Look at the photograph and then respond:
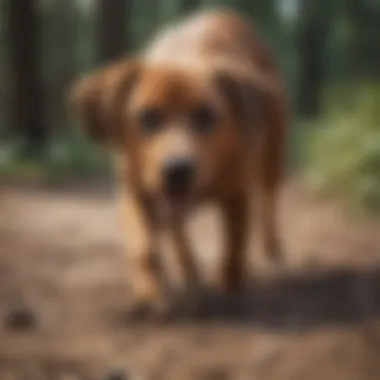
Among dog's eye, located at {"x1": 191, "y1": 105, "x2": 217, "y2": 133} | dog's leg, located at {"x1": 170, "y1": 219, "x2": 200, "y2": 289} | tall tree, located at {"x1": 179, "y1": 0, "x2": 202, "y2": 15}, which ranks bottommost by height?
dog's leg, located at {"x1": 170, "y1": 219, "x2": 200, "y2": 289}

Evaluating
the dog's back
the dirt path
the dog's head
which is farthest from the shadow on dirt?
the dog's back

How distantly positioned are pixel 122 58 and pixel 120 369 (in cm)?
36

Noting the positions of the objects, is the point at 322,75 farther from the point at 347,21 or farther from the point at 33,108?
the point at 33,108

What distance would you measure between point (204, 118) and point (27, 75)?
0.72 feet

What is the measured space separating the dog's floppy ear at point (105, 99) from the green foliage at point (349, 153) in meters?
0.22

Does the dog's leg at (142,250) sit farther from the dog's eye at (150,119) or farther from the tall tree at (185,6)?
the tall tree at (185,6)

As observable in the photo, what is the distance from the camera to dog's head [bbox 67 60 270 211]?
3.58 ft

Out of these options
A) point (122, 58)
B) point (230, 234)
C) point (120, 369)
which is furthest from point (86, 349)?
point (122, 58)

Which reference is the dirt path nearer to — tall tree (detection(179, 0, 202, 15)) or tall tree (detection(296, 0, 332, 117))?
tall tree (detection(296, 0, 332, 117))

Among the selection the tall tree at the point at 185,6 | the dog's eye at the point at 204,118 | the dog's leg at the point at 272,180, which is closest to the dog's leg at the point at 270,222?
the dog's leg at the point at 272,180

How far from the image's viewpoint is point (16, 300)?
3.79ft

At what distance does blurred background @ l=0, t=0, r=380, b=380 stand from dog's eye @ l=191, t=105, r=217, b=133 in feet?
0.30

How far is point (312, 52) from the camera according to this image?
1.11m

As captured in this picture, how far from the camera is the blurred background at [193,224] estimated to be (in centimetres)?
112
